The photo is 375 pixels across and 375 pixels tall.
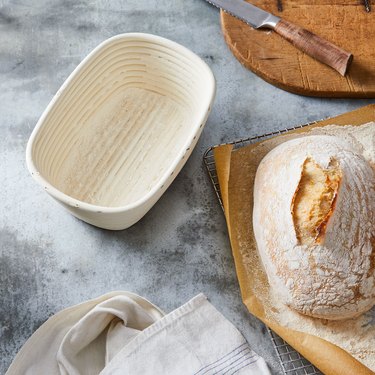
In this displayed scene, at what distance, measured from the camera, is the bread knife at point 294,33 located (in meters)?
1.22

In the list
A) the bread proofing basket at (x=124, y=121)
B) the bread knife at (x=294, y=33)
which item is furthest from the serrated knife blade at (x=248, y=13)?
the bread proofing basket at (x=124, y=121)

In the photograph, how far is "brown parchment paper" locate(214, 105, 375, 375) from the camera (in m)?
0.93

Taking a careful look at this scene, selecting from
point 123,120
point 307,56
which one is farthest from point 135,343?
point 307,56

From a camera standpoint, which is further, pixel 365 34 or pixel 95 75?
pixel 365 34

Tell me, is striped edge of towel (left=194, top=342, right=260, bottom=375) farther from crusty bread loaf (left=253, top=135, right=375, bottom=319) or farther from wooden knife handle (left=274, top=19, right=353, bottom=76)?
wooden knife handle (left=274, top=19, right=353, bottom=76)

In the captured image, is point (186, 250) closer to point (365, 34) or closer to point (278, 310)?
point (278, 310)

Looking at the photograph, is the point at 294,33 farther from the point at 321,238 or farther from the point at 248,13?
the point at 321,238

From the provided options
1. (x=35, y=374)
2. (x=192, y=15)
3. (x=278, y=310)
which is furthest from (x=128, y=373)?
(x=192, y=15)

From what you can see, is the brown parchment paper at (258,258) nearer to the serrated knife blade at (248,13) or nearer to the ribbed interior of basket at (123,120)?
the ribbed interior of basket at (123,120)

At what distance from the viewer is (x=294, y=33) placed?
124 cm

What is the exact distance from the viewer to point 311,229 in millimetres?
959

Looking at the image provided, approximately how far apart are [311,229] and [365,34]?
518mm

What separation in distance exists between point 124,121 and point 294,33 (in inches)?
14.8

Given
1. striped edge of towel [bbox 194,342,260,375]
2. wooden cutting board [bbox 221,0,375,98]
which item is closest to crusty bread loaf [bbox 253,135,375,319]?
striped edge of towel [bbox 194,342,260,375]
